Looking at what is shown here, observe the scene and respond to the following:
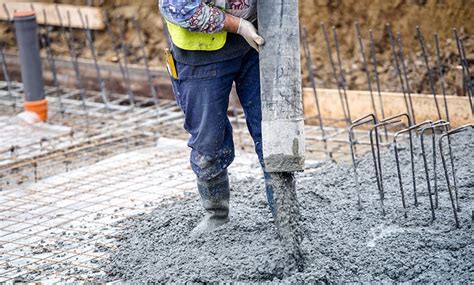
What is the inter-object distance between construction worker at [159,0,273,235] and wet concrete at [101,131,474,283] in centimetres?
25

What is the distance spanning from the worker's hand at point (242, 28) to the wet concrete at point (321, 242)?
100 cm

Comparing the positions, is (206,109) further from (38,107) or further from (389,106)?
(38,107)

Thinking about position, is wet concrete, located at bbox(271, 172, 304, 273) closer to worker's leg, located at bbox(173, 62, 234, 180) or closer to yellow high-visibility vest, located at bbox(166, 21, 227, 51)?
worker's leg, located at bbox(173, 62, 234, 180)

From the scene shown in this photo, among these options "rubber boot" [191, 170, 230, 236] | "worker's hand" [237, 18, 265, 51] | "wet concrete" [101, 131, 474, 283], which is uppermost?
"worker's hand" [237, 18, 265, 51]

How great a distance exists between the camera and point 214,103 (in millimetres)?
4508

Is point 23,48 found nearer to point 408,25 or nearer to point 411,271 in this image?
point 408,25

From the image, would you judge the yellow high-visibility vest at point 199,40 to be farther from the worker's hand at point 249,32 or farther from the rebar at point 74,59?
the rebar at point 74,59

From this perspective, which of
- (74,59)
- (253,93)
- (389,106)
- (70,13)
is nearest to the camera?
(253,93)

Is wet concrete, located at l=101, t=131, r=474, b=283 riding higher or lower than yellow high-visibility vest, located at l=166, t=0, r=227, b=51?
lower

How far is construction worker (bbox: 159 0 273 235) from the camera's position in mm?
4191

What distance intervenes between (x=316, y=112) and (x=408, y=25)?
1639 millimetres

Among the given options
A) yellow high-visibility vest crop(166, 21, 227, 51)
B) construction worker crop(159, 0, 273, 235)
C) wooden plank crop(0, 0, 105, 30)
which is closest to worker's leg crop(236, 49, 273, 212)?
construction worker crop(159, 0, 273, 235)

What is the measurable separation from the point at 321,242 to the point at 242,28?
1123mm

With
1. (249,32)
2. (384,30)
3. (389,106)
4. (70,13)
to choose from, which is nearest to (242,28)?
(249,32)
